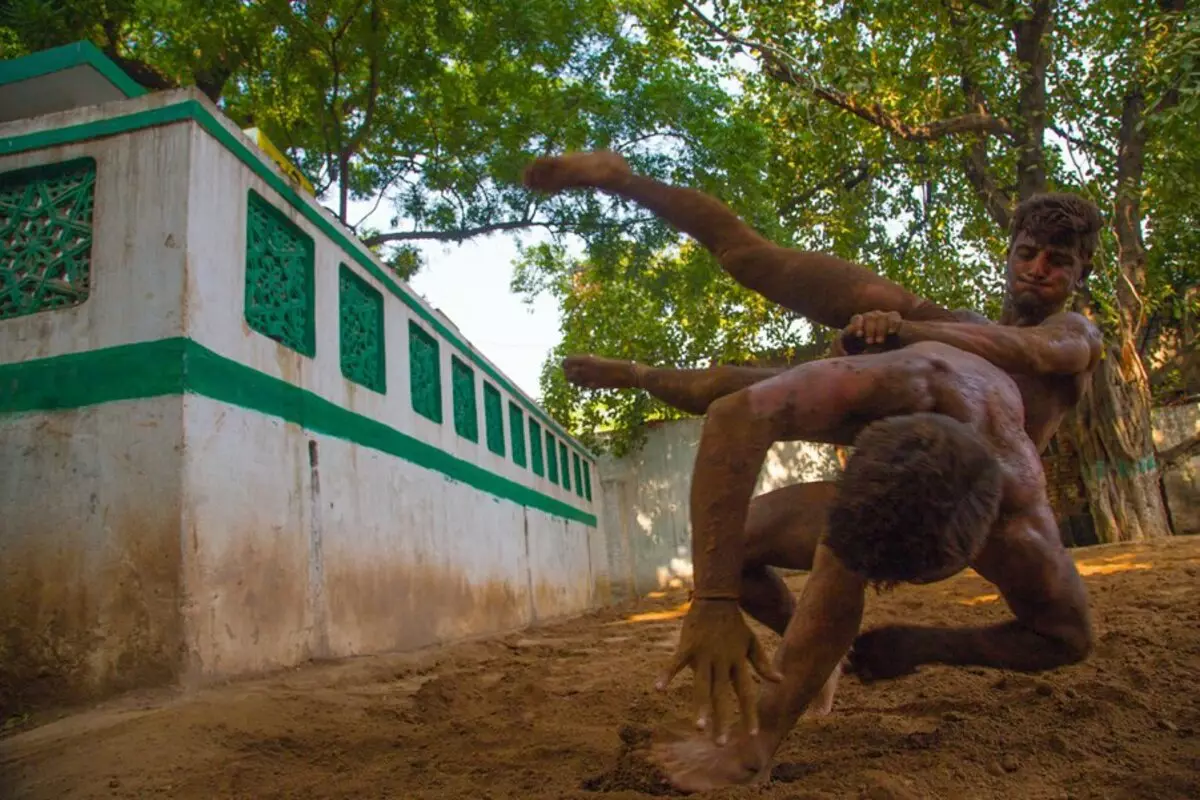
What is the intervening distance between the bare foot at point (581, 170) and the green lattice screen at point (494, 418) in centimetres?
493

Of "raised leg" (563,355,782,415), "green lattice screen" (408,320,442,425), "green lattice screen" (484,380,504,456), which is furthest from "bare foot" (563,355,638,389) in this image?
"green lattice screen" (484,380,504,456)

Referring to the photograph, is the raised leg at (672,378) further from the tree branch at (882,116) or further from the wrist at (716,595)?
the tree branch at (882,116)

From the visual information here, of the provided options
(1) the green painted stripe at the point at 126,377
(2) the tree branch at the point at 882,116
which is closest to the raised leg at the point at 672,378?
(1) the green painted stripe at the point at 126,377

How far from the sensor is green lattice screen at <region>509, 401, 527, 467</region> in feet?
27.2

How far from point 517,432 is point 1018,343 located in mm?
6894

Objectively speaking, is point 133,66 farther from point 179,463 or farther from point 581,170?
point 581,170

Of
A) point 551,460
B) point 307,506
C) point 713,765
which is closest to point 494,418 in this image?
point 551,460

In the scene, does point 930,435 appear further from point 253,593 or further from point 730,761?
point 253,593

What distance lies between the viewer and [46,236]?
292cm

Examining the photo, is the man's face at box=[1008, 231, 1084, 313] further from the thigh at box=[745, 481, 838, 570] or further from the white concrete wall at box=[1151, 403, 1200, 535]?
the white concrete wall at box=[1151, 403, 1200, 535]

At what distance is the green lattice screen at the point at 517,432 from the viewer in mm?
8290

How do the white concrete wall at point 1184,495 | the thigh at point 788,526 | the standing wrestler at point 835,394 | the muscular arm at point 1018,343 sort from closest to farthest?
1. the standing wrestler at point 835,394
2. the muscular arm at point 1018,343
3. the thigh at point 788,526
4. the white concrete wall at point 1184,495

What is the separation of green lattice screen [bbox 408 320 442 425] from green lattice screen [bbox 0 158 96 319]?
2.38 m

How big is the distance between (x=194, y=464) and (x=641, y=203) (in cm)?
166
